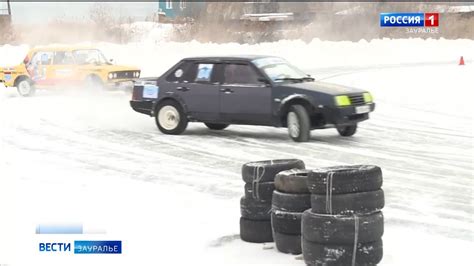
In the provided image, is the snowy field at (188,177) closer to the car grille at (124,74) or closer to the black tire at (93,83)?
the black tire at (93,83)

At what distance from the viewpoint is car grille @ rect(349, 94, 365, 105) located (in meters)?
12.3

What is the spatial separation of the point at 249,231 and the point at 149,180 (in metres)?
3.21

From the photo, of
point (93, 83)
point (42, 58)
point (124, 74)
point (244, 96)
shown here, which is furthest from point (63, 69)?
point (244, 96)

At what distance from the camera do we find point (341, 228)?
17.6ft

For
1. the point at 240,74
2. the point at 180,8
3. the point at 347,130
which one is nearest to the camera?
the point at 240,74

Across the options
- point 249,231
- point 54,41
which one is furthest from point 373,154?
point 54,41

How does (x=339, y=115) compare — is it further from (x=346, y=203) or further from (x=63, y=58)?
(x=63, y=58)

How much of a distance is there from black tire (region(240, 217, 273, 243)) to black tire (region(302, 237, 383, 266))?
86cm

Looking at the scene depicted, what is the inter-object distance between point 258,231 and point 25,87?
16.9 m

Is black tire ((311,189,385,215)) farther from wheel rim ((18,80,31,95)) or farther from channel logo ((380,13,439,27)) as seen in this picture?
channel logo ((380,13,439,27))

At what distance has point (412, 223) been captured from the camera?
721 cm

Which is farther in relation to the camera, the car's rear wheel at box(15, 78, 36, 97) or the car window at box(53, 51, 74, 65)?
the car's rear wheel at box(15, 78, 36, 97)

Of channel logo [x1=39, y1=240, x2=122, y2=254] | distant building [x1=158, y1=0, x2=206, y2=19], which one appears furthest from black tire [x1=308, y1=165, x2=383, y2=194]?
distant building [x1=158, y1=0, x2=206, y2=19]

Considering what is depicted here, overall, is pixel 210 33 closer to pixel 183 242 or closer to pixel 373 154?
pixel 373 154
